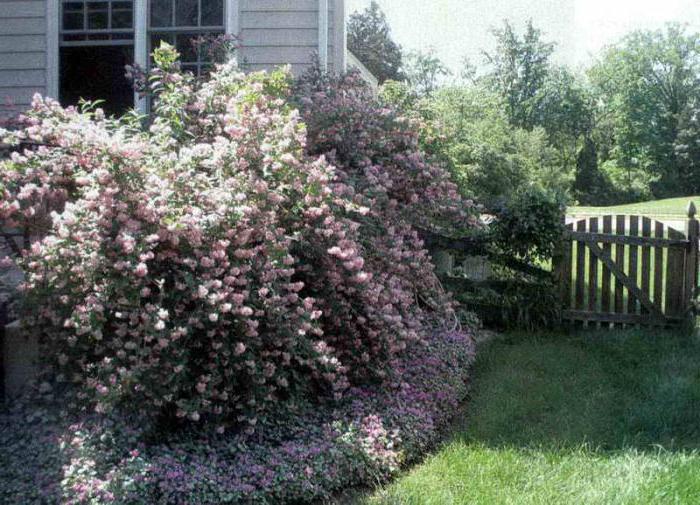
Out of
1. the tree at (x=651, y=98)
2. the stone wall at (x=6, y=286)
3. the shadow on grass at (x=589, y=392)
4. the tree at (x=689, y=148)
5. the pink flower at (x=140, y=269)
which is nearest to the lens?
the pink flower at (x=140, y=269)

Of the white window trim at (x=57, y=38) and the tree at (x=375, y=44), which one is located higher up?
the tree at (x=375, y=44)

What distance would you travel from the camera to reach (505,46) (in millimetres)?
45812

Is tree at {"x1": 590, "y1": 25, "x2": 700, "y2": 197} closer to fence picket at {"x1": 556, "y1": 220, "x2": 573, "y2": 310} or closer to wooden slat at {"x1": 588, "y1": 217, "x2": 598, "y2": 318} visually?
wooden slat at {"x1": 588, "y1": 217, "x2": 598, "y2": 318}

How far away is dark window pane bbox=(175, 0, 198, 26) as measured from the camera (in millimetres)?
7375

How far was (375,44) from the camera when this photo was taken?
41438mm

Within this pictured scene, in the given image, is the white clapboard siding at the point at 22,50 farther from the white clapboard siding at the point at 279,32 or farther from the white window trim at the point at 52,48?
the white clapboard siding at the point at 279,32

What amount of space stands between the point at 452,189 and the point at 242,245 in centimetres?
275

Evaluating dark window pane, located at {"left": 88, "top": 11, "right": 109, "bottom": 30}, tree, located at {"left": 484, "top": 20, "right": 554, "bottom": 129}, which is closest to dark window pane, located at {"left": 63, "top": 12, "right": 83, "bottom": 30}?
dark window pane, located at {"left": 88, "top": 11, "right": 109, "bottom": 30}

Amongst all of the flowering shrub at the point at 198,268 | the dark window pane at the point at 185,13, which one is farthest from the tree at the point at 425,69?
the flowering shrub at the point at 198,268

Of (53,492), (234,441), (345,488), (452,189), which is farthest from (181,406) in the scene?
(452,189)

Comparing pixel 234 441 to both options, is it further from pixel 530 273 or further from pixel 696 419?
pixel 530 273

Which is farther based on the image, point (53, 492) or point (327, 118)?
point (327, 118)

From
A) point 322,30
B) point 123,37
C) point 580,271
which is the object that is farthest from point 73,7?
point 580,271

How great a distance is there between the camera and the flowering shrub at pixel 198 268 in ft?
11.7
